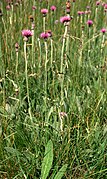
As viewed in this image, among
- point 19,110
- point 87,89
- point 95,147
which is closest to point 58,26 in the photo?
point 87,89

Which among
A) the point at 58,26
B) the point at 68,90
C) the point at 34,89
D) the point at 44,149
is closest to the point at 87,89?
the point at 68,90

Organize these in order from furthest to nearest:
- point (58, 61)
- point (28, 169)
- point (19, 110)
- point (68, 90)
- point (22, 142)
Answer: point (58, 61) → point (68, 90) → point (19, 110) → point (22, 142) → point (28, 169)

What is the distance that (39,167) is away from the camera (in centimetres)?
97

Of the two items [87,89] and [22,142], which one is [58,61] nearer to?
[87,89]

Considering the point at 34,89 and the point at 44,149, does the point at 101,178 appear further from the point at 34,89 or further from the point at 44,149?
the point at 34,89

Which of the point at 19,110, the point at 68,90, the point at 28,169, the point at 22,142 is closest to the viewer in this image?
the point at 28,169

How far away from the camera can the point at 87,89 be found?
141 cm

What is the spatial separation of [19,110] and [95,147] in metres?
0.30

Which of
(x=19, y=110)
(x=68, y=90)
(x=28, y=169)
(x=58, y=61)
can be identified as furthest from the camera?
(x=58, y=61)

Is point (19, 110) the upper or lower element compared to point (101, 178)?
upper

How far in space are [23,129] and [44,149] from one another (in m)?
0.10

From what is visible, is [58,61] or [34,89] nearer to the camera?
[34,89]

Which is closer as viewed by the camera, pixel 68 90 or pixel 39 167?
pixel 39 167

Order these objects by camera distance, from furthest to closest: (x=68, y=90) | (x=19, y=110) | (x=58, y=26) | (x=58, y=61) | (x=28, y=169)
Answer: (x=58, y=26) → (x=58, y=61) → (x=68, y=90) → (x=19, y=110) → (x=28, y=169)
